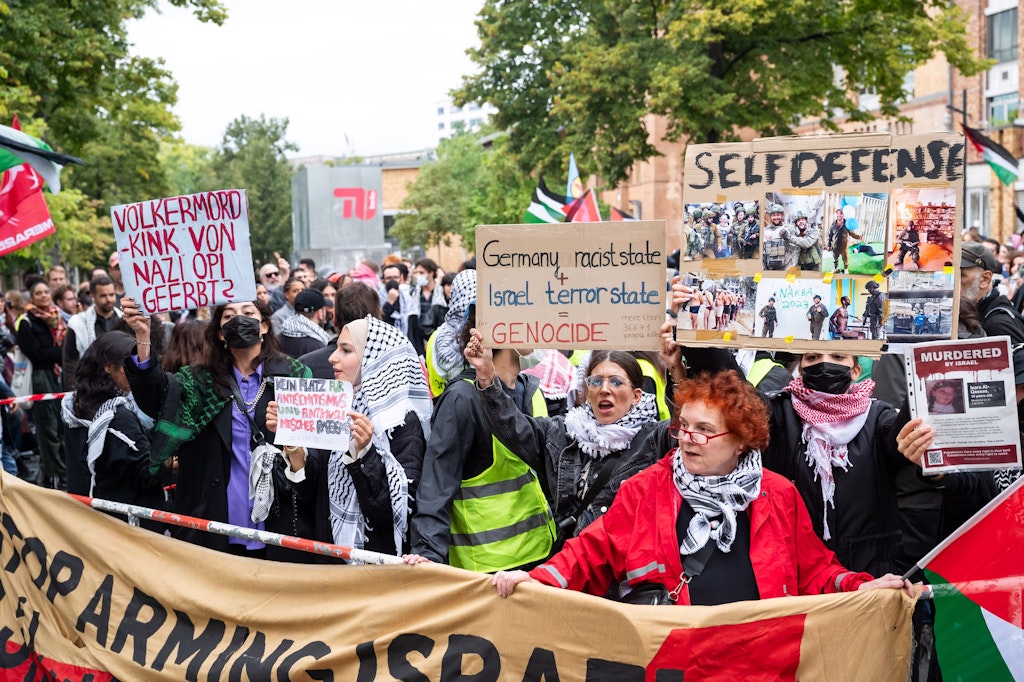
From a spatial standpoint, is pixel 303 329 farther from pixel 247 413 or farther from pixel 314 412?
pixel 314 412

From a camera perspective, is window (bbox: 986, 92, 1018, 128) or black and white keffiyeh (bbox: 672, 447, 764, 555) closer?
black and white keffiyeh (bbox: 672, 447, 764, 555)

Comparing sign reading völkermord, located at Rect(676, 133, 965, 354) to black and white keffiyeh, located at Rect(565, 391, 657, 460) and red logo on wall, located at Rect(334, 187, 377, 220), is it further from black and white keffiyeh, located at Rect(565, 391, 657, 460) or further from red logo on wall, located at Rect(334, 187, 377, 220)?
red logo on wall, located at Rect(334, 187, 377, 220)

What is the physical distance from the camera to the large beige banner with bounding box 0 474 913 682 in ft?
12.2

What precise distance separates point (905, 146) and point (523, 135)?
79.8 ft

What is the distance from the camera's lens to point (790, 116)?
2388 centimetres

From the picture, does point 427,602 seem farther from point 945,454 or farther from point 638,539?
point 945,454

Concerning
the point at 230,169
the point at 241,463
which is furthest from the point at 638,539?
the point at 230,169

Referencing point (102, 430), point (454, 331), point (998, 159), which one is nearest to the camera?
point (102, 430)

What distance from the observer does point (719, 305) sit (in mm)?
4273

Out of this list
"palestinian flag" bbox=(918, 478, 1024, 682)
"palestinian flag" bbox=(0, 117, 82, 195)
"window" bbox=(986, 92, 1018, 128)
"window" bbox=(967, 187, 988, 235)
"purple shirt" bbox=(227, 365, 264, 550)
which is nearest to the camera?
"palestinian flag" bbox=(918, 478, 1024, 682)

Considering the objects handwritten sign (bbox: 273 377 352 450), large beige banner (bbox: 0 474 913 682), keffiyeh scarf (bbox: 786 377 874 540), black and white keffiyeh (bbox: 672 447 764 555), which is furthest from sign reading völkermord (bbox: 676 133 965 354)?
handwritten sign (bbox: 273 377 352 450)

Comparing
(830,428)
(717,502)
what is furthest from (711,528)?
(830,428)

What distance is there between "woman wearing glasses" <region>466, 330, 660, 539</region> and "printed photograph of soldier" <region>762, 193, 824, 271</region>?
931mm

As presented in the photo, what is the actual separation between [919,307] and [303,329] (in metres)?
5.85
